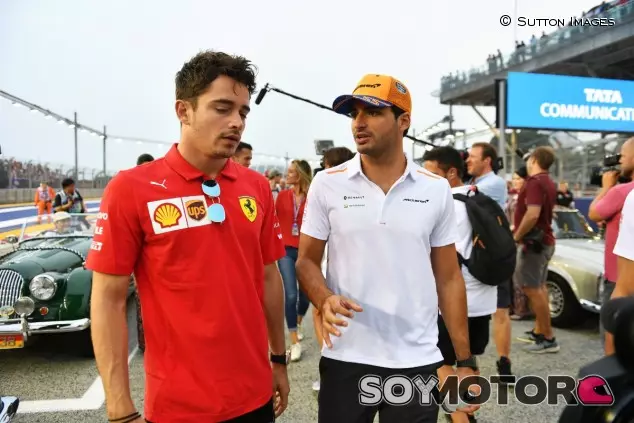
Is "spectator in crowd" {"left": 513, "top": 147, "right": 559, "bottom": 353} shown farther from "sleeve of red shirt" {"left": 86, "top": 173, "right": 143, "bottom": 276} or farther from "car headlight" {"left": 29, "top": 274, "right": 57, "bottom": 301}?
"car headlight" {"left": 29, "top": 274, "right": 57, "bottom": 301}

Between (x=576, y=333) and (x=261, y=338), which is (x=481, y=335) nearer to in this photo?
(x=261, y=338)

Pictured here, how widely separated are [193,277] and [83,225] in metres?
5.56

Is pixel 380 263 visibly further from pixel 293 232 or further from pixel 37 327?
pixel 37 327

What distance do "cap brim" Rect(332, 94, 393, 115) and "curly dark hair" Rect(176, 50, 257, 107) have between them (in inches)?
20.2

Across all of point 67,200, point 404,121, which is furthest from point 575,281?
point 67,200

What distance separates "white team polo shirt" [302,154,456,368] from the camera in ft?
6.39

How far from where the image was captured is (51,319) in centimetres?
448

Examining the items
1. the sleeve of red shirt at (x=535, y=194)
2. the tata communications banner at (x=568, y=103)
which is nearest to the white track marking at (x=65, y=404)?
the sleeve of red shirt at (x=535, y=194)

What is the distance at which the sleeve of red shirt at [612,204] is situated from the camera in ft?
11.2

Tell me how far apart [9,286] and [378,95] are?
164 inches

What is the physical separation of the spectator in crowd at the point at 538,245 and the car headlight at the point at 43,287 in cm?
450

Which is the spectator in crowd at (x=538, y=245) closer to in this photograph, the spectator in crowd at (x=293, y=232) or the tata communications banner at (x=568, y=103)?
the spectator in crowd at (x=293, y=232)

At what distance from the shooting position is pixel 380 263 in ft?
6.40

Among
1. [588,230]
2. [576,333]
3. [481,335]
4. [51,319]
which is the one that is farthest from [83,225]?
[588,230]
